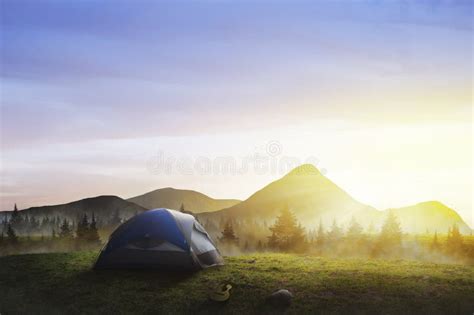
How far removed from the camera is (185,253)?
24250mm

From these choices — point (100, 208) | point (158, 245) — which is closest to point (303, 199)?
point (100, 208)

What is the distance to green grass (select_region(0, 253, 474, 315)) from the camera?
1970 cm

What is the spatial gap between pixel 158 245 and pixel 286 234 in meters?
34.6

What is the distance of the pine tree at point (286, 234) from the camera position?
187ft

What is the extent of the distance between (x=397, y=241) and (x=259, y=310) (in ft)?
132

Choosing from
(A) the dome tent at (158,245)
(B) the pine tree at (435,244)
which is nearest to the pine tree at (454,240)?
(B) the pine tree at (435,244)

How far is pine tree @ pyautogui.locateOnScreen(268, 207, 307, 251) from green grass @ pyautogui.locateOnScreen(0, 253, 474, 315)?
30.8 m

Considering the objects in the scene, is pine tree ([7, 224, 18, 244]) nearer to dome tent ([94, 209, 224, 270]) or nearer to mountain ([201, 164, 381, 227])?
dome tent ([94, 209, 224, 270])

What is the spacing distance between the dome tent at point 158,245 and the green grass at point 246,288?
59cm

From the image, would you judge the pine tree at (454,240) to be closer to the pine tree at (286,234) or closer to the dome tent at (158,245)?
the pine tree at (286,234)

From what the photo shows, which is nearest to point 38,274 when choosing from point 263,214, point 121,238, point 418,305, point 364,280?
point 121,238

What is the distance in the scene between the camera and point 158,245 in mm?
24734

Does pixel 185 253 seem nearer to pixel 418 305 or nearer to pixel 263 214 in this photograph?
pixel 418 305

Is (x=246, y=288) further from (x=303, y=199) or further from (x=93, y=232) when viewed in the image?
(x=303, y=199)
